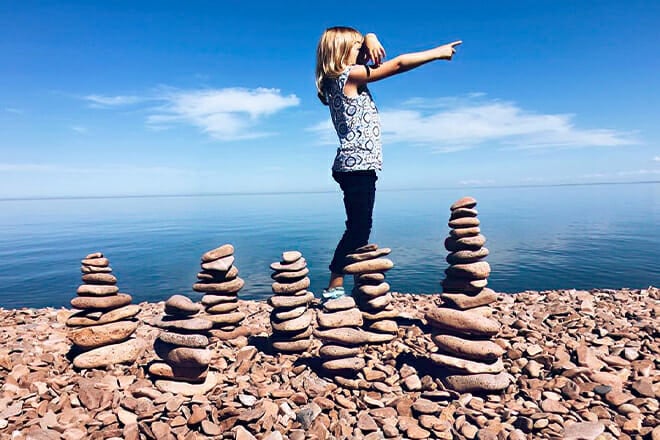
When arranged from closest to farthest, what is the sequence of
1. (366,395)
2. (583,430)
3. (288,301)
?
(583,430)
(366,395)
(288,301)

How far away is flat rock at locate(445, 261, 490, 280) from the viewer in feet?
17.2

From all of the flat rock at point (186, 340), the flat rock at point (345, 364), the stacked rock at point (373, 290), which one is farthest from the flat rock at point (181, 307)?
the stacked rock at point (373, 290)

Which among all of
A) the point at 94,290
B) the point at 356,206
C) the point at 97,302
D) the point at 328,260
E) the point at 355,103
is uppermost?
the point at 355,103

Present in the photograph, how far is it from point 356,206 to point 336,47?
2399 millimetres

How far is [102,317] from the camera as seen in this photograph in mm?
5340

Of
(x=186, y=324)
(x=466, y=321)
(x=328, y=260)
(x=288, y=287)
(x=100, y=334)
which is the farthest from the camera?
(x=328, y=260)

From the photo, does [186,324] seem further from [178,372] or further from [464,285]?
[464,285]

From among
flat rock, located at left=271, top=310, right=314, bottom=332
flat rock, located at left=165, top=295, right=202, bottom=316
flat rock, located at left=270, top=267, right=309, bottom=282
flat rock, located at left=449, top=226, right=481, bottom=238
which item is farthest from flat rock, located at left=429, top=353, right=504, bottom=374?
flat rock, located at left=165, top=295, right=202, bottom=316

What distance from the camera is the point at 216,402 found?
13.5ft

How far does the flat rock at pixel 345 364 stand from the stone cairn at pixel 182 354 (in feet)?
4.62

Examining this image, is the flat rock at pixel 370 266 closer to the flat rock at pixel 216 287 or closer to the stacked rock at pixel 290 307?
the stacked rock at pixel 290 307

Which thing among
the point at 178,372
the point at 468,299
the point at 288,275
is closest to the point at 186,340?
the point at 178,372

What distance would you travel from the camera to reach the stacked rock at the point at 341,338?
15.6 feet

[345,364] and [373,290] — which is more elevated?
[373,290]
